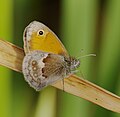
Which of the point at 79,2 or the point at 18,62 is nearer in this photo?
the point at 18,62

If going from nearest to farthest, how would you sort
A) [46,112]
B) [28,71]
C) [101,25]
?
[28,71], [46,112], [101,25]

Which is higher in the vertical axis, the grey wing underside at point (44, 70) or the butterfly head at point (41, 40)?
the butterfly head at point (41, 40)

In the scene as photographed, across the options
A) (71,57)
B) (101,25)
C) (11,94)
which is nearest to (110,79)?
(71,57)

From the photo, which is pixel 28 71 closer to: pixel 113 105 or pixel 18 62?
pixel 18 62

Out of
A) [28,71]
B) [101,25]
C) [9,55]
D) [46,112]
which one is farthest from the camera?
[101,25]

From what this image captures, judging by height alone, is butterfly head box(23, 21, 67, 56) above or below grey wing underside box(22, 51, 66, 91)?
above
